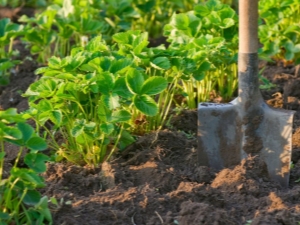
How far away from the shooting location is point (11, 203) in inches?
90.4

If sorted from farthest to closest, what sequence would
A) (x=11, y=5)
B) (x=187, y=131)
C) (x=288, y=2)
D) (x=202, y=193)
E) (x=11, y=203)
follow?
(x=11, y=5)
(x=288, y=2)
(x=187, y=131)
(x=202, y=193)
(x=11, y=203)

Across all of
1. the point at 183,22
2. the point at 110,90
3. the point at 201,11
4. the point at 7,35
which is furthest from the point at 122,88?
the point at 7,35

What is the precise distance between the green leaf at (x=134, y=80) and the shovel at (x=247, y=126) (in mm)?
360

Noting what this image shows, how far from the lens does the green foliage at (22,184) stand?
224 centimetres

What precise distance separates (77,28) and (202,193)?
68.1 inches

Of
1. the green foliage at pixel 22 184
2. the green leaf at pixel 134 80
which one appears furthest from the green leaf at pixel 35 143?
the green leaf at pixel 134 80

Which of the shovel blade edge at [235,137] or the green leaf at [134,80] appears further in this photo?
the shovel blade edge at [235,137]

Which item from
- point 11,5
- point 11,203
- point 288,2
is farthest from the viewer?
point 11,5

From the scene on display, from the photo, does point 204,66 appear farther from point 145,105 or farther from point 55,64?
point 55,64

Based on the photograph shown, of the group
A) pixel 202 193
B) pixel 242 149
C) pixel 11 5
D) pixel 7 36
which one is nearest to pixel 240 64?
pixel 242 149

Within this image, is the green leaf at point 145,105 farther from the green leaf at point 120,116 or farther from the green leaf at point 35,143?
the green leaf at point 35,143

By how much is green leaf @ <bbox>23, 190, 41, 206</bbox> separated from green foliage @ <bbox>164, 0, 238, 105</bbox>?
41.8 inches

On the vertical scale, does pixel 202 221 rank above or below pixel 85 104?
below

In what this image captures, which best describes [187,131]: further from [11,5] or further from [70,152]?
[11,5]
